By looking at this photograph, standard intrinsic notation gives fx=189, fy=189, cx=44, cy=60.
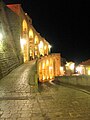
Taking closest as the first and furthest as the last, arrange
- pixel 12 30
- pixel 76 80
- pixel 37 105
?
pixel 37 105
pixel 76 80
pixel 12 30

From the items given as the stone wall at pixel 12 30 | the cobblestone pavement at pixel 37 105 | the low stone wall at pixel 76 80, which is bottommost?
the cobblestone pavement at pixel 37 105

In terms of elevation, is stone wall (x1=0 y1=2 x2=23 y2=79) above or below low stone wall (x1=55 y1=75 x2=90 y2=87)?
above

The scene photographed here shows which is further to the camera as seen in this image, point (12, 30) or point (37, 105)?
point (12, 30)

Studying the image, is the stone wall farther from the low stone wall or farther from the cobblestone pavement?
the cobblestone pavement

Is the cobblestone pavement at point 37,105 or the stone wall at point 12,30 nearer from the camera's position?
the cobblestone pavement at point 37,105

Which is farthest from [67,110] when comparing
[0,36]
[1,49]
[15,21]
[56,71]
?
[56,71]

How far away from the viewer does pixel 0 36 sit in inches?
656

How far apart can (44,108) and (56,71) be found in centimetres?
3537

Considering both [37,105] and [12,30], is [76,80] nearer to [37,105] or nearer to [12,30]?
[12,30]

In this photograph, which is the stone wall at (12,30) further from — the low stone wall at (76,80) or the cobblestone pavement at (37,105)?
the cobblestone pavement at (37,105)

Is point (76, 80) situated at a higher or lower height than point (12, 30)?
lower

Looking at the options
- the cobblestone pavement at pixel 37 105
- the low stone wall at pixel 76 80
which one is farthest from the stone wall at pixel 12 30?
the cobblestone pavement at pixel 37 105

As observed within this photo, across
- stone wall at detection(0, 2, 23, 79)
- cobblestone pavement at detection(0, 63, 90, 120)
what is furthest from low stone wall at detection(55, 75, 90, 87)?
cobblestone pavement at detection(0, 63, 90, 120)

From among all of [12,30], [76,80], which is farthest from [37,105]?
[12,30]
